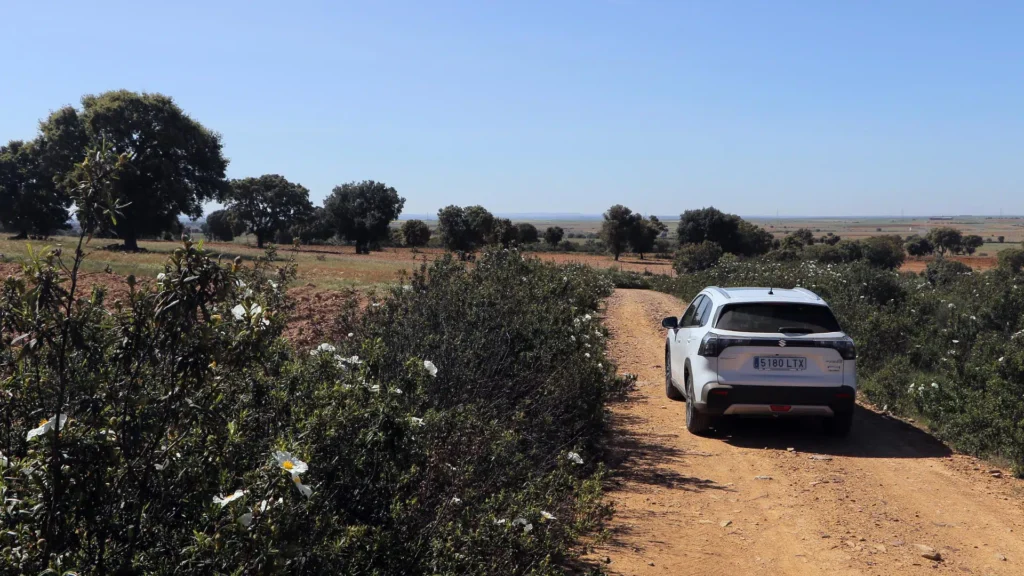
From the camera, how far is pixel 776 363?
9000 mm

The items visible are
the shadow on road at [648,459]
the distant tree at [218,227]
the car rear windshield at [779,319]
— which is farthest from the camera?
the distant tree at [218,227]

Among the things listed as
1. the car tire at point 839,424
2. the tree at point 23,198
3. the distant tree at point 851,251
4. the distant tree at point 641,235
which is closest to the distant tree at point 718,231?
the distant tree at point 641,235

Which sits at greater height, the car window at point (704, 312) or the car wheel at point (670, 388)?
the car window at point (704, 312)

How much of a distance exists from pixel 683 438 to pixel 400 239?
7131 centimetres

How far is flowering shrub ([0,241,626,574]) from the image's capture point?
8.91 feet

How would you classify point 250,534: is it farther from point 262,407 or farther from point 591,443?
point 591,443

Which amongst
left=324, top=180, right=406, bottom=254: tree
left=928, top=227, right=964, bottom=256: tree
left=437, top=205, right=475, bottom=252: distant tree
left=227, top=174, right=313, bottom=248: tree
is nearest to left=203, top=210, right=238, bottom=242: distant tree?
left=227, top=174, right=313, bottom=248: tree

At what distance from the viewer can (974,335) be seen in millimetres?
13641

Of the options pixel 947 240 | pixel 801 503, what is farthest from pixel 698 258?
pixel 947 240

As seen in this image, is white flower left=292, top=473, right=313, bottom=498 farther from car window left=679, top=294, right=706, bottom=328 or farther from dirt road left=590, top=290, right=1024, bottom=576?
car window left=679, top=294, right=706, bottom=328

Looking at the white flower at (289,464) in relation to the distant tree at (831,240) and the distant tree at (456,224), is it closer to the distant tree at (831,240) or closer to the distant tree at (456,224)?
the distant tree at (456,224)

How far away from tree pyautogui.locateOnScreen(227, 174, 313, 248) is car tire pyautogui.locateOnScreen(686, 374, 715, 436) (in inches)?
2519

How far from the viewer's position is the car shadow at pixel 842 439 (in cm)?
912

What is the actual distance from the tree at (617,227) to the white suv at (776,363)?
199 ft
